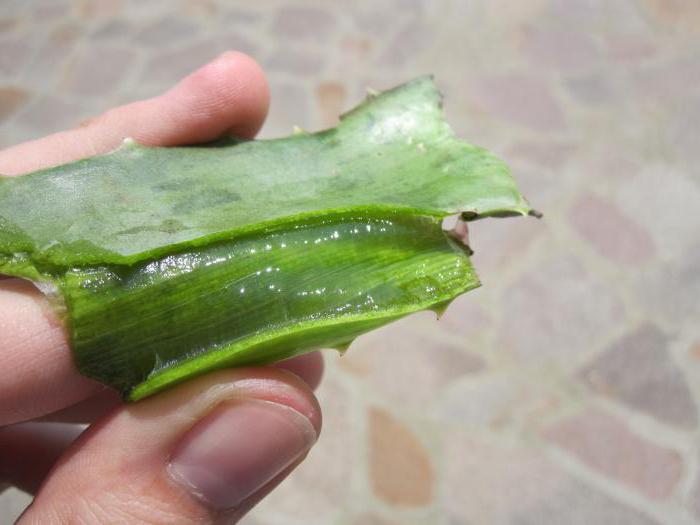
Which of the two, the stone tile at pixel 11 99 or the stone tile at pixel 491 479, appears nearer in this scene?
the stone tile at pixel 491 479

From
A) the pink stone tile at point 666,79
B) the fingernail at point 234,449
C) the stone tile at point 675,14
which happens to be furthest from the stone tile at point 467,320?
the stone tile at point 675,14

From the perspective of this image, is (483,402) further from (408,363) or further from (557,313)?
(557,313)

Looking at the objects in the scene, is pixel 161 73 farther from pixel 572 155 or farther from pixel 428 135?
pixel 428 135

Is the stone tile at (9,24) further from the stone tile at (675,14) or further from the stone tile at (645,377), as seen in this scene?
the stone tile at (645,377)

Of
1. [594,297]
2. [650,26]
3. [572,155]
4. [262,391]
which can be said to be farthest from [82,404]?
[650,26]

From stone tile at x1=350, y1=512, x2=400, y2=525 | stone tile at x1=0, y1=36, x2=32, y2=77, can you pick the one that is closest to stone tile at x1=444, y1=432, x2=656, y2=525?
stone tile at x1=350, y1=512, x2=400, y2=525

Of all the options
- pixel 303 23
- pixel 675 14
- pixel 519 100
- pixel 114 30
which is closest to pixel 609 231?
pixel 519 100
